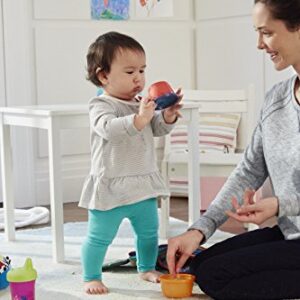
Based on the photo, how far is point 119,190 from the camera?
6.73 feet

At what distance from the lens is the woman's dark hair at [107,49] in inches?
81.7

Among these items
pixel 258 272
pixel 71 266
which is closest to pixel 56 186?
pixel 71 266

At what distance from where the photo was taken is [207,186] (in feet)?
11.2

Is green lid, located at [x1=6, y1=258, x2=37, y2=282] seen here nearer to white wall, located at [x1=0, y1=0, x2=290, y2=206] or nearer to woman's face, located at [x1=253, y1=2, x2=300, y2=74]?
woman's face, located at [x1=253, y1=2, x2=300, y2=74]

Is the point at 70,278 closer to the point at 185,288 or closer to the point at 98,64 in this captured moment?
the point at 185,288

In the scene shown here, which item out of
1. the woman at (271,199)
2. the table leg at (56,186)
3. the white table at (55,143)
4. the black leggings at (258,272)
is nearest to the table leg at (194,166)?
the white table at (55,143)

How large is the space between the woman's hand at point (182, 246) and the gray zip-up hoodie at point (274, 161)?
0.03 metres

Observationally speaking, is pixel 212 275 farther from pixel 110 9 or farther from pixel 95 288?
pixel 110 9

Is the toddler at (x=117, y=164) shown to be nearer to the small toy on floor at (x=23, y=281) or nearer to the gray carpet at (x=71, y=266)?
the gray carpet at (x=71, y=266)

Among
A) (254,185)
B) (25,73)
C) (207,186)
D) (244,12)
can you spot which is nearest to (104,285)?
(254,185)

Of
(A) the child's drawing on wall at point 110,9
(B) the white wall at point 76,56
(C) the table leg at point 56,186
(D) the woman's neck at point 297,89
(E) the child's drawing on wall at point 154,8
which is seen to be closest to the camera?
(D) the woman's neck at point 297,89

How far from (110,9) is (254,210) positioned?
90.8 inches

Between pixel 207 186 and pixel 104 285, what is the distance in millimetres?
1378

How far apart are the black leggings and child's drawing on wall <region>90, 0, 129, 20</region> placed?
2.14 m
